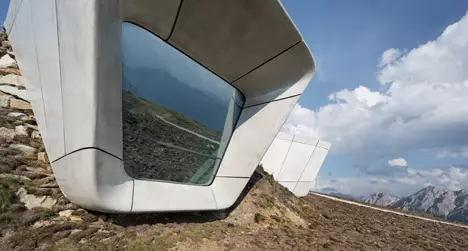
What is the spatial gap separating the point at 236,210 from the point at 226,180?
3.26ft

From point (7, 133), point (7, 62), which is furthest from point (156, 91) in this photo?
point (7, 62)

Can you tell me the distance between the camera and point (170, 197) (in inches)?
273

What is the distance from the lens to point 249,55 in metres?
8.43

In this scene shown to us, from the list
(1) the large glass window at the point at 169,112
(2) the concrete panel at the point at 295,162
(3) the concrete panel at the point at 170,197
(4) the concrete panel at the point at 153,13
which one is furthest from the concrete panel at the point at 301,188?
(4) the concrete panel at the point at 153,13

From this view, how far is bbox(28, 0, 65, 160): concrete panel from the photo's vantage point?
5.46 metres

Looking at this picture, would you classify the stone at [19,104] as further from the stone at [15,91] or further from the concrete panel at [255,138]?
the concrete panel at [255,138]

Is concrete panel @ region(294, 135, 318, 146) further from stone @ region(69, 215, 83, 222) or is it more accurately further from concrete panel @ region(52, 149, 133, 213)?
stone @ region(69, 215, 83, 222)

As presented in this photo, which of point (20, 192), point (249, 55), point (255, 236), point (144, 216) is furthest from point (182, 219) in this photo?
point (249, 55)

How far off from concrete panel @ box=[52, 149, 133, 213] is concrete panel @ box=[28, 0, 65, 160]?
460mm

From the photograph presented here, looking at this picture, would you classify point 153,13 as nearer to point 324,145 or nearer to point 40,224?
point 40,224

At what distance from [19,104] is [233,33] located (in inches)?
254

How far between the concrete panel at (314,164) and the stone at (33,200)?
63.6 feet

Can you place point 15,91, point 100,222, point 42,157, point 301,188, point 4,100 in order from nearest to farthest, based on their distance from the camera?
point 100,222 < point 42,157 < point 4,100 < point 15,91 < point 301,188

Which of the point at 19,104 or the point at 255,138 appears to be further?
the point at 255,138
